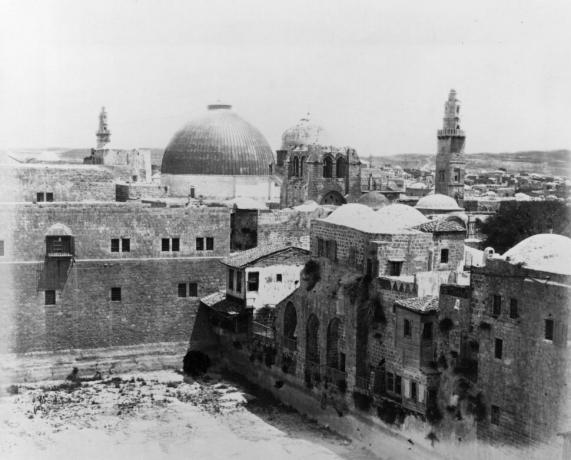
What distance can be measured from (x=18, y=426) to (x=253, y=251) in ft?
37.0

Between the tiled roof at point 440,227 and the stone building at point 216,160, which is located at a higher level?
the stone building at point 216,160

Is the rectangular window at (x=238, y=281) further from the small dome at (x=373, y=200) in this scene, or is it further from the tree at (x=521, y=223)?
the small dome at (x=373, y=200)

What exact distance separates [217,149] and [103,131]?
21.3 m

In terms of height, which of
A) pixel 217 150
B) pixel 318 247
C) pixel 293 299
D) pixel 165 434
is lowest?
pixel 165 434

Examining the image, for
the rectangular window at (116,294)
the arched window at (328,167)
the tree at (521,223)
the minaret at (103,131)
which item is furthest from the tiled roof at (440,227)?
the minaret at (103,131)

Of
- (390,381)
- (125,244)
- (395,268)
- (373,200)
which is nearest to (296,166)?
(373,200)

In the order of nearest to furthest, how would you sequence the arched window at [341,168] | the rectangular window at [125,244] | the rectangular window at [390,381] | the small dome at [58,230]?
the rectangular window at [390,381] < the small dome at [58,230] < the rectangular window at [125,244] < the arched window at [341,168]

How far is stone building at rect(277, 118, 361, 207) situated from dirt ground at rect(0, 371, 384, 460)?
A: 19.6m

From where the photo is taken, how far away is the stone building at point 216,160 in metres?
47.6

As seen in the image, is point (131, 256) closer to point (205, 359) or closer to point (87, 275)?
point (87, 275)

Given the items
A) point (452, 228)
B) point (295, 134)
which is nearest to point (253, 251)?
point (452, 228)

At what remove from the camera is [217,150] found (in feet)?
156

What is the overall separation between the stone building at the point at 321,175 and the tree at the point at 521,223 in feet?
29.0

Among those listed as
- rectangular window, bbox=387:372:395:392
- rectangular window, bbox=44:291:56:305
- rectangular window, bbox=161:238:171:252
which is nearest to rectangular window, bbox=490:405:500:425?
rectangular window, bbox=387:372:395:392
